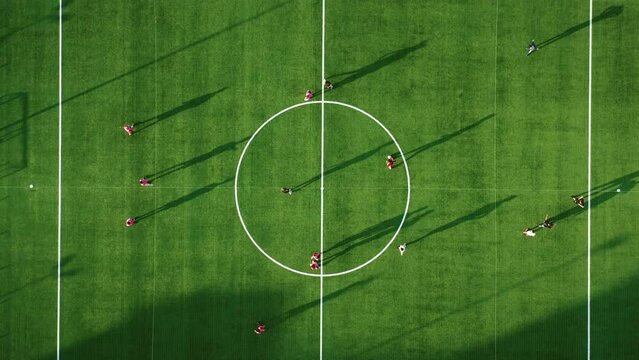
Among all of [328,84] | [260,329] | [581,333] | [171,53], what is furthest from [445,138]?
[171,53]

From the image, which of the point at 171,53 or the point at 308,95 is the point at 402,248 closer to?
the point at 308,95

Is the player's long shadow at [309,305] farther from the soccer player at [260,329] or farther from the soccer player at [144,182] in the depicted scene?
the soccer player at [144,182]

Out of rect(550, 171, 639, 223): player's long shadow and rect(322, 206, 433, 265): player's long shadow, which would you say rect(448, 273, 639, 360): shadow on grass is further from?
rect(322, 206, 433, 265): player's long shadow

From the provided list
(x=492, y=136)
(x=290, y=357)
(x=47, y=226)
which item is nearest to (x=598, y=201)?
(x=492, y=136)

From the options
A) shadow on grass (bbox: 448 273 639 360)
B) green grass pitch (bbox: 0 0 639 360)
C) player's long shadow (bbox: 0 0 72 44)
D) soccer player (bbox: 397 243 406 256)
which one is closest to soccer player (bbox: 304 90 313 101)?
green grass pitch (bbox: 0 0 639 360)

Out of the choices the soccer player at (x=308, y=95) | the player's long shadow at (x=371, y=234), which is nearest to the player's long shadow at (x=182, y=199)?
the soccer player at (x=308, y=95)

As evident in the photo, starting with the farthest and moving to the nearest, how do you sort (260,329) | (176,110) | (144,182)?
(176,110)
(144,182)
(260,329)
